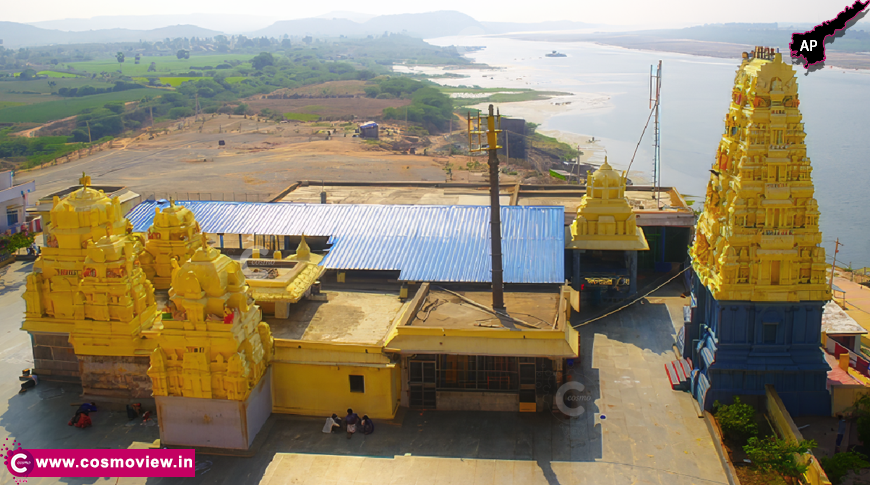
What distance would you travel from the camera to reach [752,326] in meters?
22.1

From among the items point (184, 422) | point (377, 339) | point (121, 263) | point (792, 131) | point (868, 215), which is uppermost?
point (792, 131)

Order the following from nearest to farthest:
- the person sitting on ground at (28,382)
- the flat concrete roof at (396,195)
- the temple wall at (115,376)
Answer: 1. the temple wall at (115,376)
2. the person sitting on ground at (28,382)
3. the flat concrete roof at (396,195)

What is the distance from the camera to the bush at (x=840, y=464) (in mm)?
18828

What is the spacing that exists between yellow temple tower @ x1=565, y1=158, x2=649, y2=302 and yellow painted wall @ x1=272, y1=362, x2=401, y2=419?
1230 cm

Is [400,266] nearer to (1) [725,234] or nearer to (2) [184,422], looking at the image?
(2) [184,422]

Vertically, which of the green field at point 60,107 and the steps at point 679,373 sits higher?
the green field at point 60,107

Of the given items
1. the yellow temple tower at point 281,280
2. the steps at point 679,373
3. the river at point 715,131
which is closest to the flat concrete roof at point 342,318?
the yellow temple tower at point 281,280

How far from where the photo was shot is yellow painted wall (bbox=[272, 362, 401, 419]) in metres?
22.5

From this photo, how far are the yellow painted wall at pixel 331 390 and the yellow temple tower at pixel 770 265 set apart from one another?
9998 mm

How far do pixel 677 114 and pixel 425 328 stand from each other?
117 meters

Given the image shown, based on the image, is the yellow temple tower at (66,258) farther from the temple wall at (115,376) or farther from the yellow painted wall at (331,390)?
the yellow painted wall at (331,390)

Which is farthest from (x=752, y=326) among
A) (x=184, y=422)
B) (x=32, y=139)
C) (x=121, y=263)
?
(x=32, y=139)

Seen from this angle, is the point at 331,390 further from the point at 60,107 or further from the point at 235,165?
the point at 60,107

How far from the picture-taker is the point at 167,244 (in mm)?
26406
